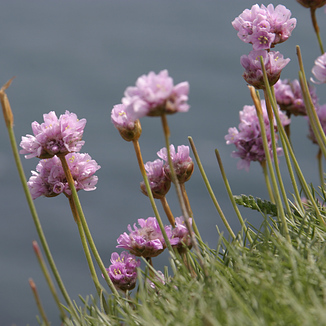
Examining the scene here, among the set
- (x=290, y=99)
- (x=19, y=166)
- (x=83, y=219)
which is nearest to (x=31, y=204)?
(x=19, y=166)

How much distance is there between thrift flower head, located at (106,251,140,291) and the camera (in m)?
1.17

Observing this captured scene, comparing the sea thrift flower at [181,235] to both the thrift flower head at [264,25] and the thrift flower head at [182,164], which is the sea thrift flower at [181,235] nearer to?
the thrift flower head at [182,164]

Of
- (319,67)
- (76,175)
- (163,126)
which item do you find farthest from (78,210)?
(319,67)

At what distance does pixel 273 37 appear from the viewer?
115 cm

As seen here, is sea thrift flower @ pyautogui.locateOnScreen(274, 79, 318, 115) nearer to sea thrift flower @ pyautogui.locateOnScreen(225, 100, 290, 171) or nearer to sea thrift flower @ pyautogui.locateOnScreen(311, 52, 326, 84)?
sea thrift flower @ pyautogui.locateOnScreen(225, 100, 290, 171)

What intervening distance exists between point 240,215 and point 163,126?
1.68 feet

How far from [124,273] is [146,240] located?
0.09 meters

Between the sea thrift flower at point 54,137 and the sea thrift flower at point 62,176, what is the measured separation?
7 centimetres

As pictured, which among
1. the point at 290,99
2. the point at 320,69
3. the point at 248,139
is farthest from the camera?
the point at 290,99

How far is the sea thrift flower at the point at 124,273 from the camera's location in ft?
3.85

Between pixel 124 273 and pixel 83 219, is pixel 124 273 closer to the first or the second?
pixel 124 273

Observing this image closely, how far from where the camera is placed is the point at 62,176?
1.15 metres

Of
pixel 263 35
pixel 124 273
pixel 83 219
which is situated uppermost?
pixel 263 35

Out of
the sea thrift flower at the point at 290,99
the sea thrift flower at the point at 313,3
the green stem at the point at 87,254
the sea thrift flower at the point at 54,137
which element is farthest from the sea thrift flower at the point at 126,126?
the sea thrift flower at the point at 290,99
